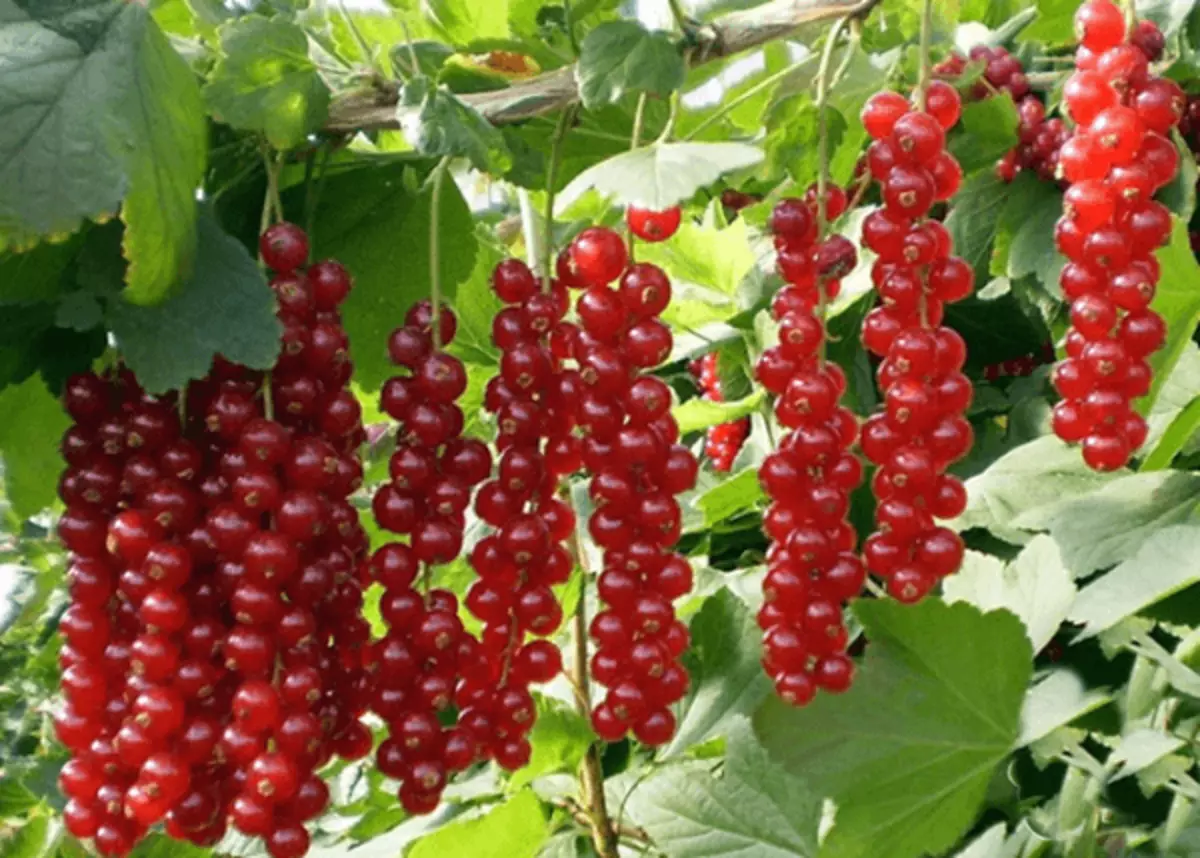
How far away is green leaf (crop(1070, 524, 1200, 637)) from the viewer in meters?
0.77

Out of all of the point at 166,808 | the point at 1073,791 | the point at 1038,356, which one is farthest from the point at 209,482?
the point at 1038,356

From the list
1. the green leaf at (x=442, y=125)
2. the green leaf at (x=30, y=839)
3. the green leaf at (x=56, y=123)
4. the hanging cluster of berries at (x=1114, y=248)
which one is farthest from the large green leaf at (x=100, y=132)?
the green leaf at (x=30, y=839)

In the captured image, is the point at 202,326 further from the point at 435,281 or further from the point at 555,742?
the point at 555,742

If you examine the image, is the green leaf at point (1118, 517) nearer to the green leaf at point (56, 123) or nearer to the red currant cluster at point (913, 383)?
the red currant cluster at point (913, 383)

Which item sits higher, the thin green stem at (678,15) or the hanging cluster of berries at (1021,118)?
the thin green stem at (678,15)

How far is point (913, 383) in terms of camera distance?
0.65 meters

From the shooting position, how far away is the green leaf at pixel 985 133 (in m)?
1.01

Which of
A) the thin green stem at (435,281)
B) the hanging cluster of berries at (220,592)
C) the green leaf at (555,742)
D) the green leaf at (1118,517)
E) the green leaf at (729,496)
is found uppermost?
the thin green stem at (435,281)

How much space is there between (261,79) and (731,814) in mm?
527

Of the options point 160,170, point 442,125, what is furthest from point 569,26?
point 160,170

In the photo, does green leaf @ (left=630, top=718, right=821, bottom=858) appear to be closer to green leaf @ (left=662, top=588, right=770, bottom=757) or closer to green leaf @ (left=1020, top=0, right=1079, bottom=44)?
green leaf @ (left=662, top=588, right=770, bottom=757)

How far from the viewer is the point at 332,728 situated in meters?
0.64

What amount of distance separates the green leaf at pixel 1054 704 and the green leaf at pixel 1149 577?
54 mm

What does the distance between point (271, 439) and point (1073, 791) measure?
1.76 feet
